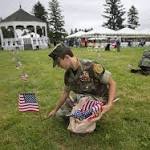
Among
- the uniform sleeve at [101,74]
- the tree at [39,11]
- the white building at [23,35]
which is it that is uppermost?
the tree at [39,11]

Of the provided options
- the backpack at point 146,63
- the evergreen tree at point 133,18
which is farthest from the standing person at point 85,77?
the evergreen tree at point 133,18

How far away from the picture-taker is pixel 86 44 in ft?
161

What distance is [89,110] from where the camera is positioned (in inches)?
205

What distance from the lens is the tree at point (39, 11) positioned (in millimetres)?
92875

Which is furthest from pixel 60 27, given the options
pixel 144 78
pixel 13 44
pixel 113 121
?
pixel 113 121

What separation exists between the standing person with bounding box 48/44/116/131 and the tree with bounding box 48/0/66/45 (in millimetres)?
81988

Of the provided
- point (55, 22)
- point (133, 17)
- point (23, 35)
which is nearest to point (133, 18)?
point (133, 17)

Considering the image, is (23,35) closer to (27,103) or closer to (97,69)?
(27,103)

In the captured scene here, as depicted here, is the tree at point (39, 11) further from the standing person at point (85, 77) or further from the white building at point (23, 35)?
the standing person at point (85, 77)

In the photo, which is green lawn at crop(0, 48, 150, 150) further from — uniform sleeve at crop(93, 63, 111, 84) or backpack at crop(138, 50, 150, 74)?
backpack at crop(138, 50, 150, 74)

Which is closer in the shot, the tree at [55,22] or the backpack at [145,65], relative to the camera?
the backpack at [145,65]

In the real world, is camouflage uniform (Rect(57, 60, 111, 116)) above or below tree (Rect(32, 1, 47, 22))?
below

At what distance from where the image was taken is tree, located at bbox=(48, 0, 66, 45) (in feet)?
288

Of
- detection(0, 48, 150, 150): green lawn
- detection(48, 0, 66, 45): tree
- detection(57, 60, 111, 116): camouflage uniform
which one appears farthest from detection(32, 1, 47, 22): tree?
detection(57, 60, 111, 116): camouflage uniform
